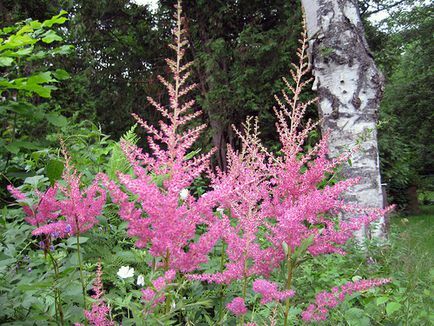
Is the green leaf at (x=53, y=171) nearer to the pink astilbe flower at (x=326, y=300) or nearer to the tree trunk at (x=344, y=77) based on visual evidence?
the pink astilbe flower at (x=326, y=300)

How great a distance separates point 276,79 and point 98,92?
491 centimetres

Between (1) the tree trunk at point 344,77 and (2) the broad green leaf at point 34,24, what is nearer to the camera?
(2) the broad green leaf at point 34,24

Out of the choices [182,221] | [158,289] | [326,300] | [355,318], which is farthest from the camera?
[355,318]

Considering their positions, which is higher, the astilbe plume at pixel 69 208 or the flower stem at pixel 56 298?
the astilbe plume at pixel 69 208

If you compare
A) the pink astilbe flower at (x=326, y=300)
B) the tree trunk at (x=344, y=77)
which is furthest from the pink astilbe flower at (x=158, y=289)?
the tree trunk at (x=344, y=77)

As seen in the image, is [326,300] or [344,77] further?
[344,77]

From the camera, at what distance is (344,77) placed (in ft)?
13.3

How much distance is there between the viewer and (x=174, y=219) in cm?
125

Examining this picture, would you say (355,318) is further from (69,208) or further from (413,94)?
(413,94)

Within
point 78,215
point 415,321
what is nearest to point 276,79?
point 415,321

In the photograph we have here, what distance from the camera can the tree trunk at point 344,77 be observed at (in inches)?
156

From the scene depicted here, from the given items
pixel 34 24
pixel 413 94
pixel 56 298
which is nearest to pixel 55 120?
pixel 34 24

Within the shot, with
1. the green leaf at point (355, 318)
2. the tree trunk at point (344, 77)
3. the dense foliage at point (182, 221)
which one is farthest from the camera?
the tree trunk at point (344, 77)

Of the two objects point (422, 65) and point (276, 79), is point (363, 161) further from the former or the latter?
point (422, 65)
